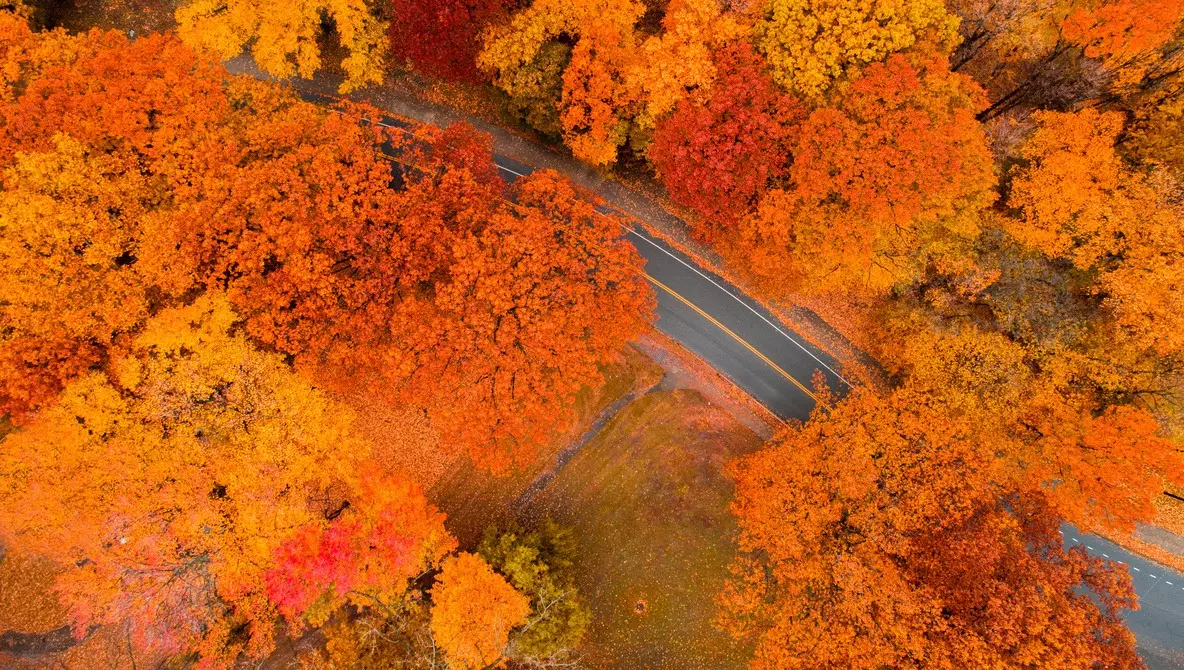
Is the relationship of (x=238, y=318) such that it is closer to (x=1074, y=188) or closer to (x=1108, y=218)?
(x=1074, y=188)

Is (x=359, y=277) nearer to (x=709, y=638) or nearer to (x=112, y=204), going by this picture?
(x=112, y=204)

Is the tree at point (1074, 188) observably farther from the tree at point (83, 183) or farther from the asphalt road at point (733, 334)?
the tree at point (83, 183)

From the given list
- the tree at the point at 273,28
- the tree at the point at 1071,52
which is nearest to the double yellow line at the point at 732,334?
the tree at the point at 273,28

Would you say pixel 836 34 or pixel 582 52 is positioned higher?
pixel 836 34

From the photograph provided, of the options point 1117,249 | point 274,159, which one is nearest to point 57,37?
point 274,159

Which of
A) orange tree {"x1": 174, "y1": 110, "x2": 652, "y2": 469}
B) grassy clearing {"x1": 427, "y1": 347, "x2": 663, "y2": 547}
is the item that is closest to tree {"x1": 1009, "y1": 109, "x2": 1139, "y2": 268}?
orange tree {"x1": 174, "y1": 110, "x2": 652, "y2": 469}

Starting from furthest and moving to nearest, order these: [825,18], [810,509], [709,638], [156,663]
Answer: [709,638] → [156,663] → [810,509] → [825,18]

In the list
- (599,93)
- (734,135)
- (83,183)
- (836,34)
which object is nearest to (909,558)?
(734,135)
